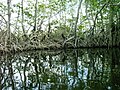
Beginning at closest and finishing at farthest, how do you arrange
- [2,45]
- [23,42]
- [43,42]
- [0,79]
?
[0,79] → [2,45] → [23,42] → [43,42]

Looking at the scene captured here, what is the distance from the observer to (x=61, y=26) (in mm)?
24000

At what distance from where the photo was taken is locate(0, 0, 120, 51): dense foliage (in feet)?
62.9

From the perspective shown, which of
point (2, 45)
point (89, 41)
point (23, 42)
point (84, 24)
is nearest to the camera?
point (2, 45)

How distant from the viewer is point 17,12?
68.0ft

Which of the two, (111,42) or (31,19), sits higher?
(31,19)

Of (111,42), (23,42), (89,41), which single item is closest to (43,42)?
(23,42)

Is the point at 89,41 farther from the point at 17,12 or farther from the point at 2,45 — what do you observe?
the point at 2,45

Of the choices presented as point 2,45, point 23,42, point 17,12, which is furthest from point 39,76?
point 17,12

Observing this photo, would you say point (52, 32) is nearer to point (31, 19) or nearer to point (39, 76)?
point (31, 19)

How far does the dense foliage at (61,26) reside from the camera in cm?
1917

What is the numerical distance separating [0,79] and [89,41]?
14.6 meters

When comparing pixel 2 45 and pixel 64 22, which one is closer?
pixel 2 45

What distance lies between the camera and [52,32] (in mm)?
22188

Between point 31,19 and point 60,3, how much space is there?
2.59 m
